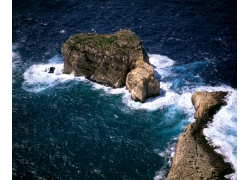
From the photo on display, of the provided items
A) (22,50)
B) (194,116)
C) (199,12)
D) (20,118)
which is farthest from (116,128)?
(199,12)

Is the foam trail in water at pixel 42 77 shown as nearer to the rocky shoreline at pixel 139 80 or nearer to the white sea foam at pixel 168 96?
the white sea foam at pixel 168 96

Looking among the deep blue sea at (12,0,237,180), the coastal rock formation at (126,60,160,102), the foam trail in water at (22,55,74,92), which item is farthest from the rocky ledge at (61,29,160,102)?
the foam trail in water at (22,55,74,92)

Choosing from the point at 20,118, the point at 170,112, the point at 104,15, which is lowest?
the point at 20,118

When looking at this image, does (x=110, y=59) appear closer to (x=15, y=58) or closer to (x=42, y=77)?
(x=42, y=77)

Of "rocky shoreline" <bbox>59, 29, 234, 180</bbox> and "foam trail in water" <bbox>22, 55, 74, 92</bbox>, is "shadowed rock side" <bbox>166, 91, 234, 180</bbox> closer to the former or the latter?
"rocky shoreline" <bbox>59, 29, 234, 180</bbox>

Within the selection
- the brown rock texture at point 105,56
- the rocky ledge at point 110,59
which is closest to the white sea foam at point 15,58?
the rocky ledge at point 110,59

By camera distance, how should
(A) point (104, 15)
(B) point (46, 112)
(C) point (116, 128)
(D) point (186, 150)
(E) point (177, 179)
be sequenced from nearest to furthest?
(E) point (177, 179) → (D) point (186, 150) → (C) point (116, 128) → (B) point (46, 112) → (A) point (104, 15)

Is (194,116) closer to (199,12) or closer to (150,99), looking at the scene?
(150,99)
